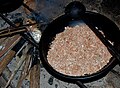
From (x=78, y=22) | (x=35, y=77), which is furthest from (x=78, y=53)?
(x=35, y=77)

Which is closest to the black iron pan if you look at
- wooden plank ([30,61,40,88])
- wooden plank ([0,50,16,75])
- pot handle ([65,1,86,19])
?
pot handle ([65,1,86,19])

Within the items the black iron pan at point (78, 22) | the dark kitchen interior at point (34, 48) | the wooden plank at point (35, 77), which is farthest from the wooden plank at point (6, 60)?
the black iron pan at point (78, 22)

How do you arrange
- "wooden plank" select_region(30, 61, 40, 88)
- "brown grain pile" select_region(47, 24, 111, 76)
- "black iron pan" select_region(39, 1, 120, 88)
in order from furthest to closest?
"wooden plank" select_region(30, 61, 40, 88)
"brown grain pile" select_region(47, 24, 111, 76)
"black iron pan" select_region(39, 1, 120, 88)

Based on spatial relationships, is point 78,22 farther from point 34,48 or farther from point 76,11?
point 34,48

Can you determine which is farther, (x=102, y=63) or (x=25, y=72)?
(x=25, y=72)

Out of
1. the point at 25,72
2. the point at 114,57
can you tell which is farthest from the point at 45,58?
the point at 114,57

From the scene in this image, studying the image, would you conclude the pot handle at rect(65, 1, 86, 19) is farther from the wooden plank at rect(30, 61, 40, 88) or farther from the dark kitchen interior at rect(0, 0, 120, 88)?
the wooden plank at rect(30, 61, 40, 88)

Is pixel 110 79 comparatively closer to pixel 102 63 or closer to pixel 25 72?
pixel 102 63
